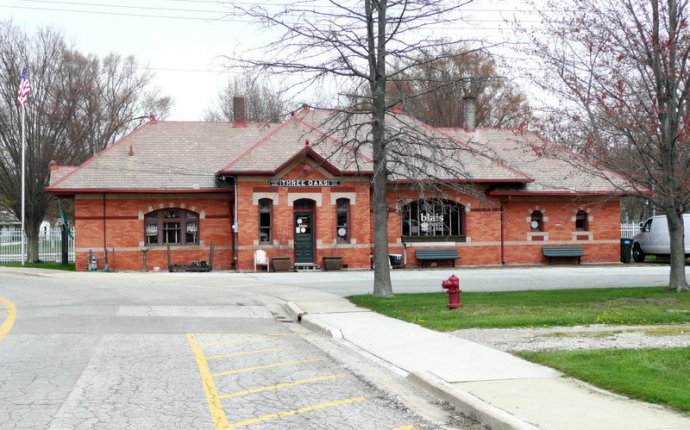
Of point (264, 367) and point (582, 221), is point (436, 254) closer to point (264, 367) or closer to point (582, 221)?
point (582, 221)

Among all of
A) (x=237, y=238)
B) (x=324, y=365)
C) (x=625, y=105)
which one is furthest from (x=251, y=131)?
(x=324, y=365)

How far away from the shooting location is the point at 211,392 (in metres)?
7.98

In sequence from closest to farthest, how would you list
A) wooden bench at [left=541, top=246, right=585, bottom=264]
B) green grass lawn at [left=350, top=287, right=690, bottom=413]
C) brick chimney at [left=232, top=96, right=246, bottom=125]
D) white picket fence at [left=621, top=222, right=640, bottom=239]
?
green grass lawn at [left=350, top=287, right=690, bottom=413], wooden bench at [left=541, top=246, right=585, bottom=264], brick chimney at [left=232, top=96, right=246, bottom=125], white picket fence at [left=621, top=222, right=640, bottom=239]

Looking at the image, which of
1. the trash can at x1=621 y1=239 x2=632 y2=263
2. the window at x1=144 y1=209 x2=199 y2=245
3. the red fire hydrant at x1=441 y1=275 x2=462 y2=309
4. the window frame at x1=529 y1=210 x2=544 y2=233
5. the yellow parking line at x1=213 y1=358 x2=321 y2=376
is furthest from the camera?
the trash can at x1=621 y1=239 x2=632 y2=263

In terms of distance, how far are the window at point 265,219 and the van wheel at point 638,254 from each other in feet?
63.2

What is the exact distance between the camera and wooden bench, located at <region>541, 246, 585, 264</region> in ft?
114

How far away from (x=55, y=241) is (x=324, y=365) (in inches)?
1384

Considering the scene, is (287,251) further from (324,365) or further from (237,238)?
(324,365)

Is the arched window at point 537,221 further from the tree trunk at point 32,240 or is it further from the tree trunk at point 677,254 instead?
the tree trunk at point 32,240

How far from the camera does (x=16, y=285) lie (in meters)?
23.6

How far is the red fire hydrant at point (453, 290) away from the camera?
585 inches

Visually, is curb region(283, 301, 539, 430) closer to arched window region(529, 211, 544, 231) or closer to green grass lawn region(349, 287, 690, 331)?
green grass lawn region(349, 287, 690, 331)

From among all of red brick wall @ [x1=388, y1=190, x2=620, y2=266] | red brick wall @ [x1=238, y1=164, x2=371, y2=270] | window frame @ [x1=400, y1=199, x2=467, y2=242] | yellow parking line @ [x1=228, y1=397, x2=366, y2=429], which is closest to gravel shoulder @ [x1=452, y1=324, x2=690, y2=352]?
yellow parking line @ [x1=228, y1=397, x2=366, y2=429]

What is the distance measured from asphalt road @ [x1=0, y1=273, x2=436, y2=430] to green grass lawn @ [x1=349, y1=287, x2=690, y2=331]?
2642 millimetres
